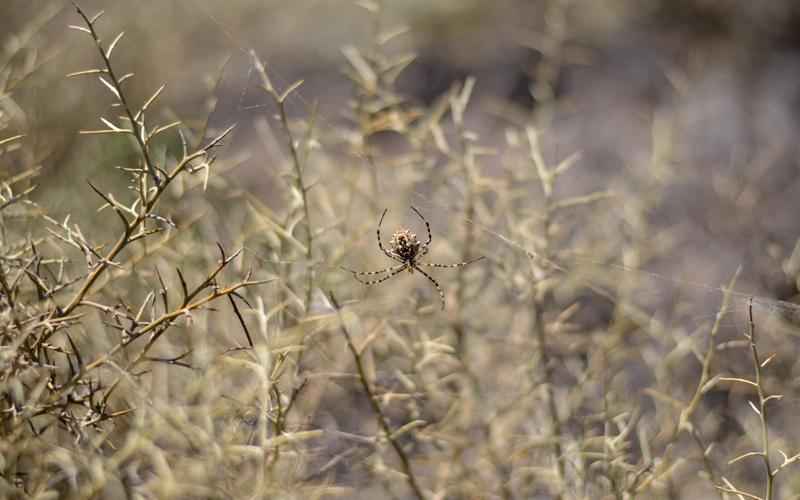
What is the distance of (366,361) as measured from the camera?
1.50 meters

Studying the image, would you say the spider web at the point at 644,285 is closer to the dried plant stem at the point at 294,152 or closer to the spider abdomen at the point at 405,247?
the spider abdomen at the point at 405,247

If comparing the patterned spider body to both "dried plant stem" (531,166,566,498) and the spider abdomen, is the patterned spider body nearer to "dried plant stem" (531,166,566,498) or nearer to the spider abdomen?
the spider abdomen

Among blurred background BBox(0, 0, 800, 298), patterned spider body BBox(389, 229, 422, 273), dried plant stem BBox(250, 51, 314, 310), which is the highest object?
dried plant stem BBox(250, 51, 314, 310)

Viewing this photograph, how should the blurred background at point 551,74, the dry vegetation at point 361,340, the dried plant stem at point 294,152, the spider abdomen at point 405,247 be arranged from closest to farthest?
the dry vegetation at point 361,340 → the dried plant stem at point 294,152 → the spider abdomen at point 405,247 → the blurred background at point 551,74

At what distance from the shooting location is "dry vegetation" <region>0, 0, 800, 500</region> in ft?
3.41

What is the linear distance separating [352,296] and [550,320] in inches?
20.7

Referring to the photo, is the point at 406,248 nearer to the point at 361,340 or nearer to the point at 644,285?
the point at 361,340

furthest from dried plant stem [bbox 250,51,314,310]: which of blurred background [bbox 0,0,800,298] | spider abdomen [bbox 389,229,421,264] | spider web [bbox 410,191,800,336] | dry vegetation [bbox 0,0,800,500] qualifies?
blurred background [bbox 0,0,800,298]

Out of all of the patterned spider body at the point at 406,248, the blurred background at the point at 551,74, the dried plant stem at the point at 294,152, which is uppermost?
the dried plant stem at the point at 294,152

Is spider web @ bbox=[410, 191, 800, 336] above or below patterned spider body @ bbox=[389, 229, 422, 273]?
below

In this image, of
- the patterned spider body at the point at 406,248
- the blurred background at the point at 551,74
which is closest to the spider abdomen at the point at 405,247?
the patterned spider body at the point at 406,248

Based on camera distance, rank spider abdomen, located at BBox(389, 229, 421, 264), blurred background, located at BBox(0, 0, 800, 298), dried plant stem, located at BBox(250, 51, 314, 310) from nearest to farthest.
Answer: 1. dried plant stem, located at BBox(250, 51, 314, 310)
2. spider abdomen, located at BBox(389, 229, 421, 264)
3. blurred background, located at BBox(0, 0, 800, 298)

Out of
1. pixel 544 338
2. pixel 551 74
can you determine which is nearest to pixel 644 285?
pixel 544 338

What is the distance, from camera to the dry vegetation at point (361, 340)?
3.41ft
